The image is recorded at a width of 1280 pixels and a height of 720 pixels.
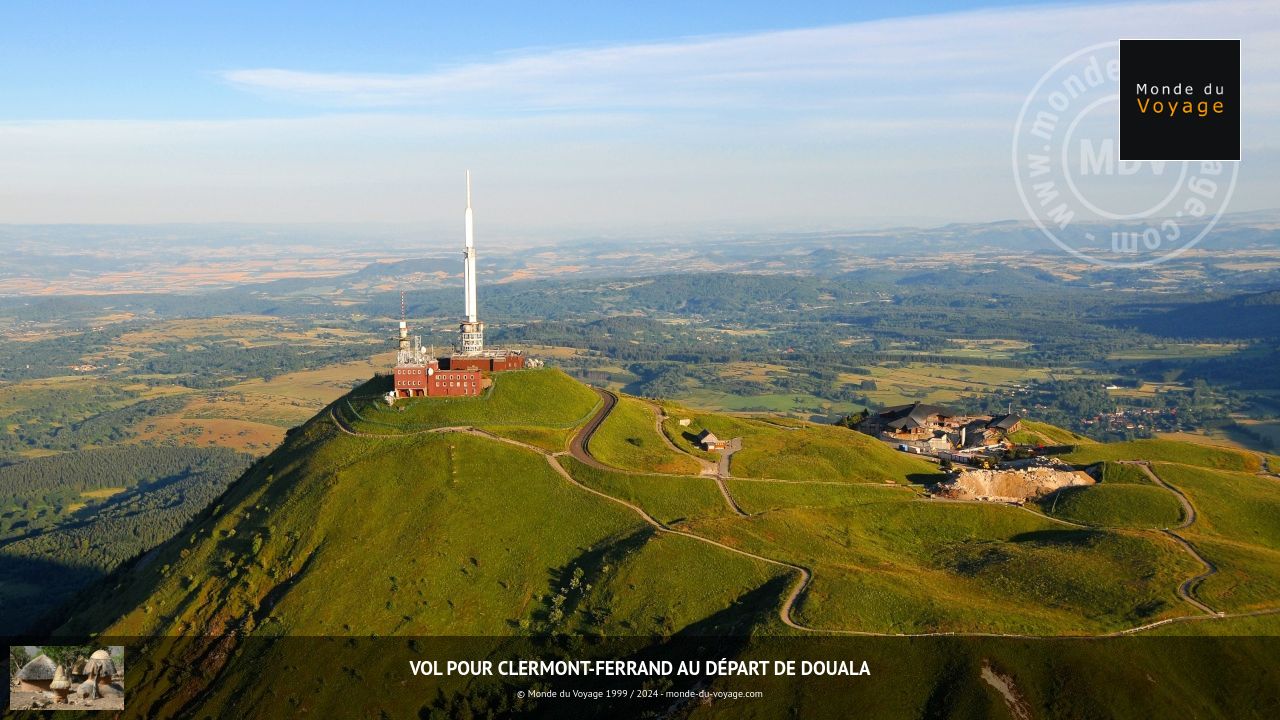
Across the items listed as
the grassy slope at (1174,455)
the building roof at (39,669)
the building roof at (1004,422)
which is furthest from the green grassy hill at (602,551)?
the building roof at (1004,422)

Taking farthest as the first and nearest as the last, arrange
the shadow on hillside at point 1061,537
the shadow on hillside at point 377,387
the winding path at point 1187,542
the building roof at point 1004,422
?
1. the building roof at point 1004,422
2. the shadow on hillside at point 377,387
3. the shadow on hillside at point 1061,537
4. the winding path at point 1187,542

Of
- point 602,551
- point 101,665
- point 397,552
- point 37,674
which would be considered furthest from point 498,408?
point 37,674

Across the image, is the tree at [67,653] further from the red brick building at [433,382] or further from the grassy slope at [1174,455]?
the grassy slope at [1174,455]

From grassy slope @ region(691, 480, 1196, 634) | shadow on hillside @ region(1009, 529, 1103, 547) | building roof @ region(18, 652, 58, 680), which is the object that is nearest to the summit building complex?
grassy slope @ region(691, 480, 1196, 634)

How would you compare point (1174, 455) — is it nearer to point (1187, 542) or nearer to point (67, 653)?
point (1187, 542)

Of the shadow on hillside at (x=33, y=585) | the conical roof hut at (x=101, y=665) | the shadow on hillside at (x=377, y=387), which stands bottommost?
the shadow on hillside at (x=33, y=585)

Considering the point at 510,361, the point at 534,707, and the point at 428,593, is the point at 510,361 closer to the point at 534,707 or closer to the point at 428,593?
the point at 428,593
